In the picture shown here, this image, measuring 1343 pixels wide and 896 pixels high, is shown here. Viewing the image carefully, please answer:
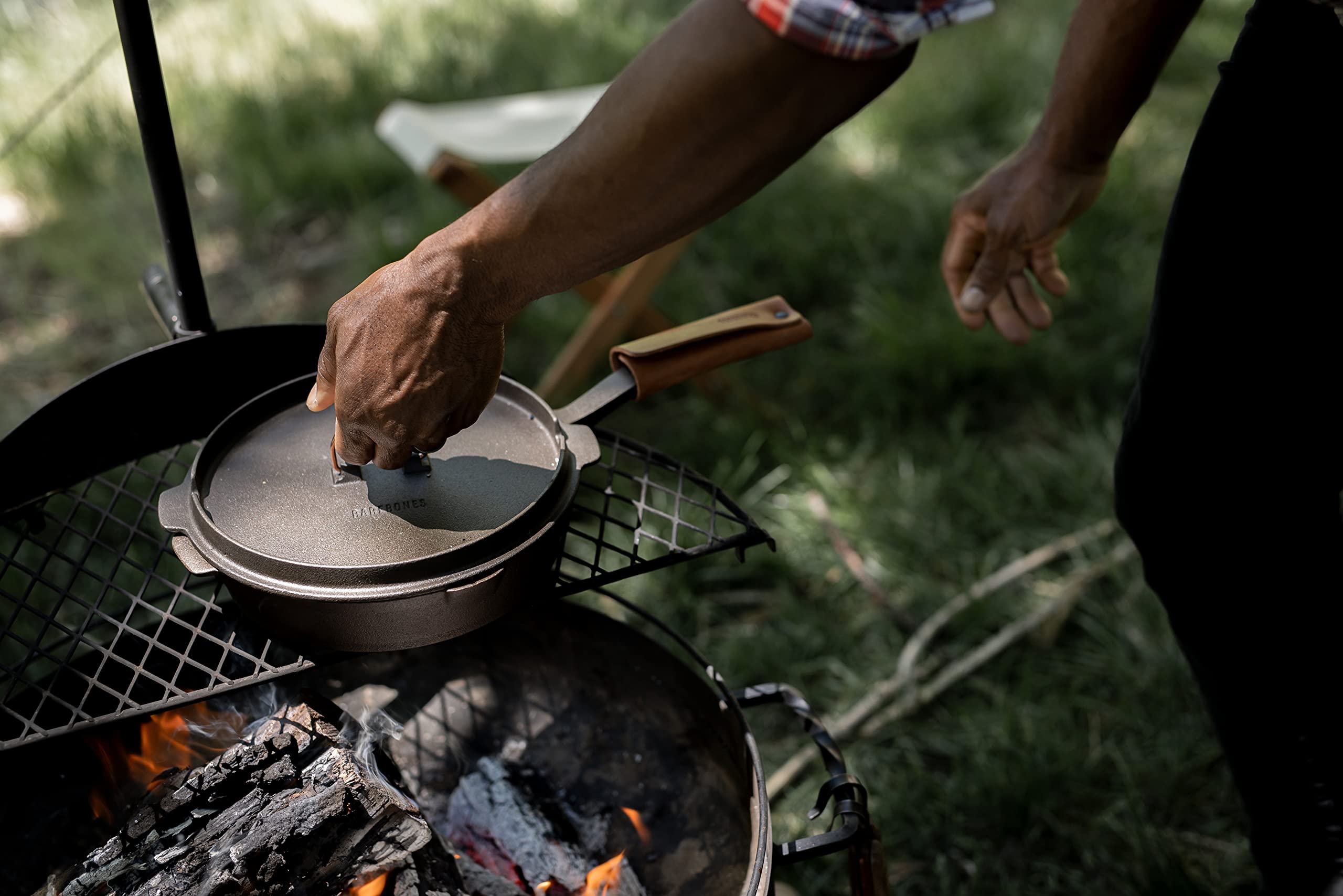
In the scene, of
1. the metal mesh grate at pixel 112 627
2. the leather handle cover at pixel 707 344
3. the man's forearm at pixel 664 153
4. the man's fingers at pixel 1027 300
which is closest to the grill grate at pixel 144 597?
the metal mesh grate at pixel 112 627

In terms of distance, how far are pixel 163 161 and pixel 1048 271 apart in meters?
1.50

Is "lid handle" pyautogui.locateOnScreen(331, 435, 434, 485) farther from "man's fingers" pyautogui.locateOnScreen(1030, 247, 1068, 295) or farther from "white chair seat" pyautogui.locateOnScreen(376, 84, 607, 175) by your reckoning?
"white chair seat" pyautogui.locateOnScreen(376, 84, 607, 175)

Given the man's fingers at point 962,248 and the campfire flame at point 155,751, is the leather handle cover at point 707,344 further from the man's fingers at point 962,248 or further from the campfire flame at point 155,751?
the campfire flame at point 155,751

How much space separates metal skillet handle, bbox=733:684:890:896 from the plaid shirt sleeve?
897mm

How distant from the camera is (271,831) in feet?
4.00

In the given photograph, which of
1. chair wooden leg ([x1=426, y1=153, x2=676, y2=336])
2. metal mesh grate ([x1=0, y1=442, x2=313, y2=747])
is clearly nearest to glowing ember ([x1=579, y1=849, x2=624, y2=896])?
metal mesh grate ([x1=0, y1=442, x2=313, y2=747])

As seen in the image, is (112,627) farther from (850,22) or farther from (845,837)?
(850,22)

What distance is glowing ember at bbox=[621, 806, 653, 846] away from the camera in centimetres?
163

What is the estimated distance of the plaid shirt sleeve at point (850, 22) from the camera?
0.97 meters

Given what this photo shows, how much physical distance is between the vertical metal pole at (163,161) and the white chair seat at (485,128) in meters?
1.43

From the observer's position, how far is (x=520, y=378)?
3.30 metres

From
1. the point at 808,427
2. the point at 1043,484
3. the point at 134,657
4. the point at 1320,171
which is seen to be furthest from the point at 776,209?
the point at 134,657

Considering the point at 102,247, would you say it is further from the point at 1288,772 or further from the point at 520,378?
the point at 1288,772

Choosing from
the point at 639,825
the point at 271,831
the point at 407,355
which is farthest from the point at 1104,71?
the point at 271,831
